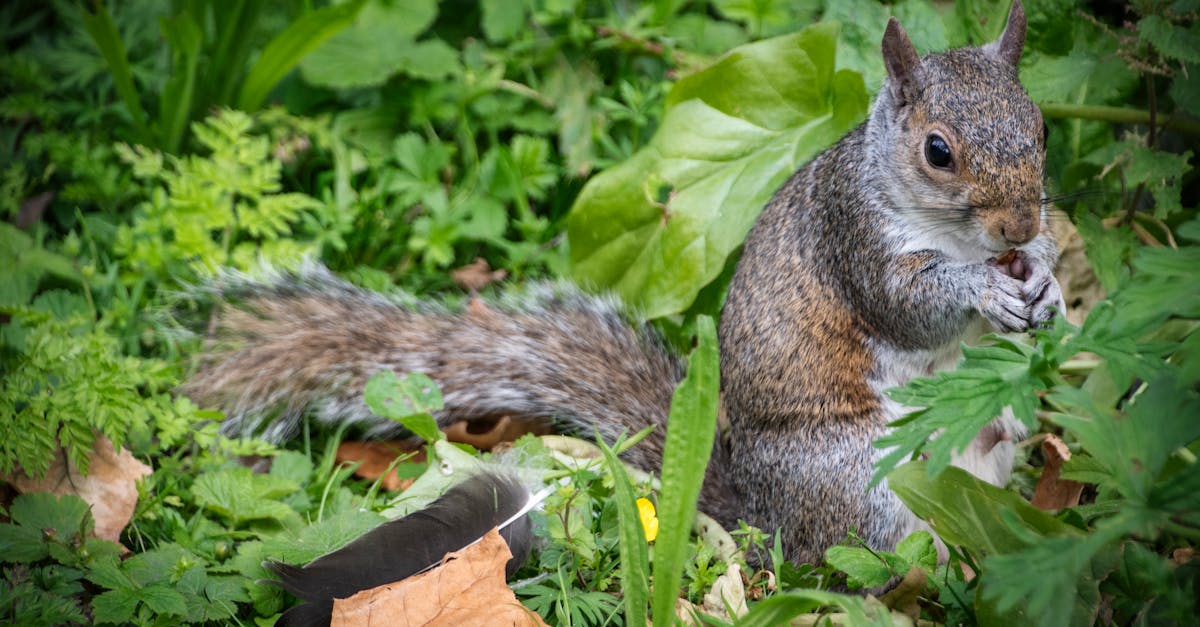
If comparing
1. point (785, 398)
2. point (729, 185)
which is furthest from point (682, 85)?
point (785, 398)

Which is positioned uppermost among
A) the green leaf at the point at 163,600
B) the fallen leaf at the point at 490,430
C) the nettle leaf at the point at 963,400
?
the nettle leaf at the point at 963,400

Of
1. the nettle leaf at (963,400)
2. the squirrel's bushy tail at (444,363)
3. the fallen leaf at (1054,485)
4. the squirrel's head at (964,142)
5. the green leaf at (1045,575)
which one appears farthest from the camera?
the squirrel's bushy tail at (444,363)

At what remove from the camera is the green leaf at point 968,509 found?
158 cm

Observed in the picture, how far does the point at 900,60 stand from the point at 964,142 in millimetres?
221

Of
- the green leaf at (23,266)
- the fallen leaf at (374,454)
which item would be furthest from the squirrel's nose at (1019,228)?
the green leaf at (23,266)

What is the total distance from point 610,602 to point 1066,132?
158cm

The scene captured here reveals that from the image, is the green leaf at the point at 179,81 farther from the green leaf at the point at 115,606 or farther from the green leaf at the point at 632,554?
the green leaf at the point at 632,554

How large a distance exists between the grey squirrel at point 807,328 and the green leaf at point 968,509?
A: 0.24 meters

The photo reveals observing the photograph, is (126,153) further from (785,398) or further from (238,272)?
(785,398)

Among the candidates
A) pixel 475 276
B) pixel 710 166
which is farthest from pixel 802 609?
pixel 475 276

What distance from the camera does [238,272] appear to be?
A: 7.81 feet

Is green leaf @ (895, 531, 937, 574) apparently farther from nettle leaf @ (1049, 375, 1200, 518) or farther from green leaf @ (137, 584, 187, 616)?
green leaf @ (137, 584, 187, 616)

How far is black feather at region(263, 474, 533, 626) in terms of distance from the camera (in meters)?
1.61

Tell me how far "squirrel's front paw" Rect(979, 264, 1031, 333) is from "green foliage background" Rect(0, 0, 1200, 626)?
4.6 inches
